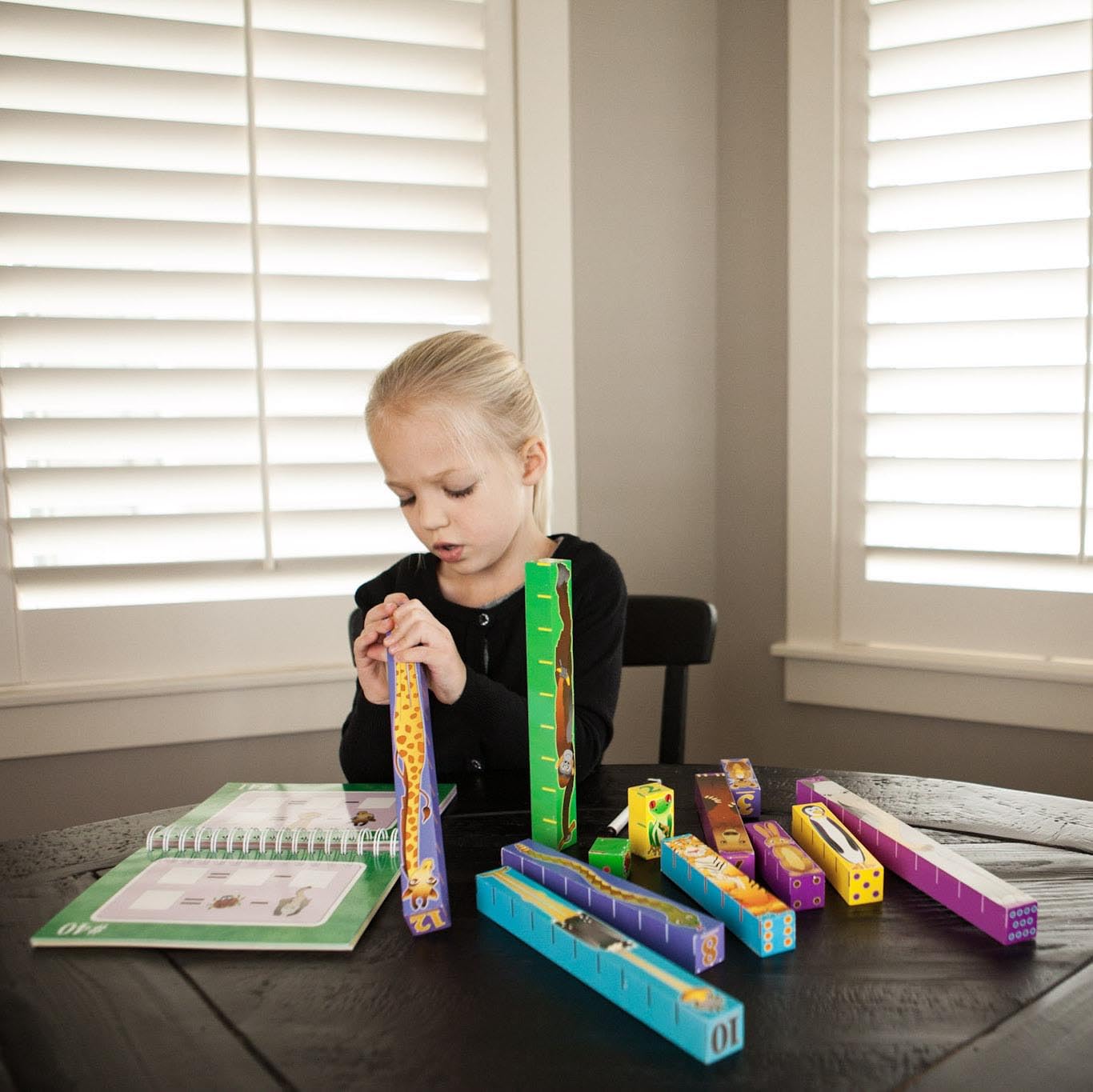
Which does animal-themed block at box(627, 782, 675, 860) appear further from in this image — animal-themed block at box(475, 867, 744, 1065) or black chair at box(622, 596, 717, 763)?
black chair at box(622, 596, 717, 763)

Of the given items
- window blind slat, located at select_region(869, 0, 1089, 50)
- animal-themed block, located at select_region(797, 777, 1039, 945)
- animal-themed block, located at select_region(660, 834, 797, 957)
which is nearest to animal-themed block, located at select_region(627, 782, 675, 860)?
animal-themed block, located at select_region(660, 834, 797, 957)

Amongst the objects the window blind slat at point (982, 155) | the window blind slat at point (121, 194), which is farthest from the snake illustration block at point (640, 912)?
the window blind slat at point (982, 155)

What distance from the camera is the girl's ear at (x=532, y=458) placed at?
4.60 ft

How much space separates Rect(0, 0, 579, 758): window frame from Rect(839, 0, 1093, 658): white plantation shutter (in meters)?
0.55

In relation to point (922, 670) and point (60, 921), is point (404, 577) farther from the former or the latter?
point (922, 670)

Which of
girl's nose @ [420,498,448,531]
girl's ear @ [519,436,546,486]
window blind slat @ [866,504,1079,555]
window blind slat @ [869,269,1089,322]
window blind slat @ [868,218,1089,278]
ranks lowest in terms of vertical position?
window blind slat @ [866,504,1079,555]

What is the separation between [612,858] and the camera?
0.92 m

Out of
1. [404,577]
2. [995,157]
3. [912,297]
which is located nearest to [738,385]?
[912,297]

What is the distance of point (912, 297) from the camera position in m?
1.95

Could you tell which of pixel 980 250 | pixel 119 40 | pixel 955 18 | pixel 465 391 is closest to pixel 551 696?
pixel 465 391

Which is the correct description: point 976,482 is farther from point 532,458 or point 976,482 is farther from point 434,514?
point 434,514

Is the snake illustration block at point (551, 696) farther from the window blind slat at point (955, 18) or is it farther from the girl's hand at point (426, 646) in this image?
the window blind slat at point (955, 18)

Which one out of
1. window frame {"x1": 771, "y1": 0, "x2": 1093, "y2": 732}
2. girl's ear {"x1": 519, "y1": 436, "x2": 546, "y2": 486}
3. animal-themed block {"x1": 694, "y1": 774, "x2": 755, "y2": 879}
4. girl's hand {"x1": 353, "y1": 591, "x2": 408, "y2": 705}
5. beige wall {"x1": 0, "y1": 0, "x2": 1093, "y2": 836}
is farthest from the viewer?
beige wall {"x1": 0, "y1": 0, "x2": 1093, "y2": 836}

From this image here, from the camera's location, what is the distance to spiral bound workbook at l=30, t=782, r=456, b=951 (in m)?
0.84
